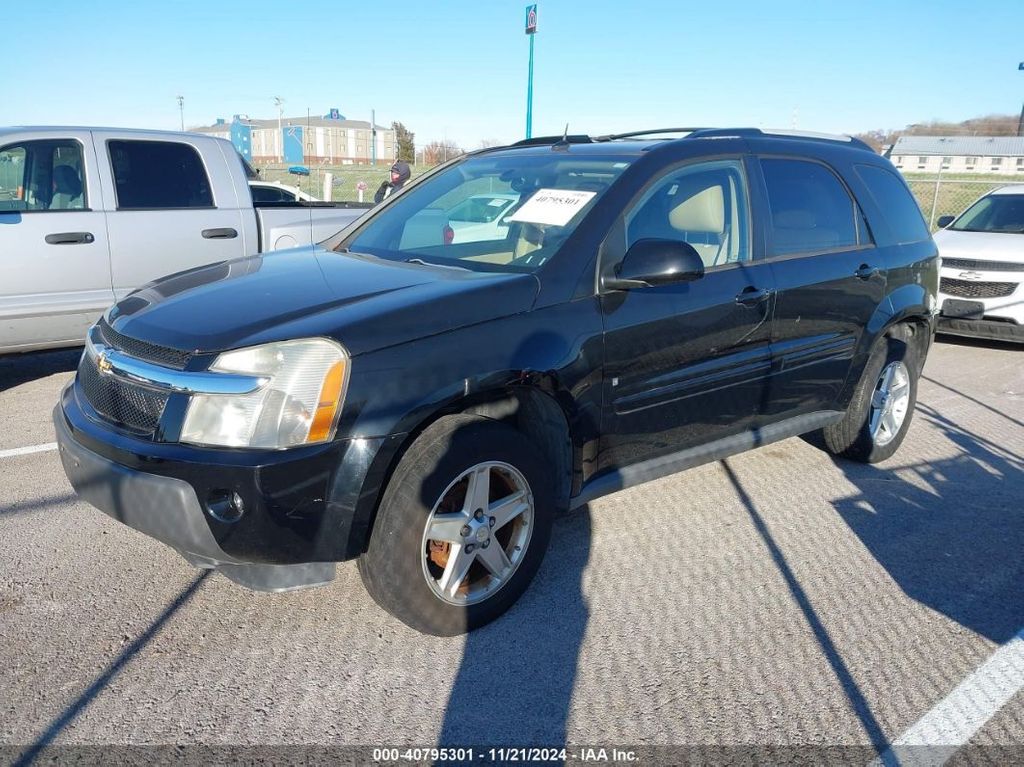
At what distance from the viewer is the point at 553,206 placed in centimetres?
373

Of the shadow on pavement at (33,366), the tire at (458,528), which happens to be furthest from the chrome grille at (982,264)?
the shadow on pavement at (33,366)

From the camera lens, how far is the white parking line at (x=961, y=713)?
8.60 ft

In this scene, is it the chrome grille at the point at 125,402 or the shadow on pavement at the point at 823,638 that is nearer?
the shadow on pavement at the point at 823,638

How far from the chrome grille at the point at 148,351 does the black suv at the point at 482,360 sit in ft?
0.04

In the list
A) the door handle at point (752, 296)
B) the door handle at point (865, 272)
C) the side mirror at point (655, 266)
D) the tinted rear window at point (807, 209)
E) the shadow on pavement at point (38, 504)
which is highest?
the tinted rear window at point (807, 209)

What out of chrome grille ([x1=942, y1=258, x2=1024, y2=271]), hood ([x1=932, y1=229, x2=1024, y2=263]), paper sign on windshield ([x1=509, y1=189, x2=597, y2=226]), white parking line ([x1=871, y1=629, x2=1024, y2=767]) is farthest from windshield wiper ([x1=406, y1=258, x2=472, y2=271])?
chrome grille ([x1=942, y1=258, x2=1024, y2=271])

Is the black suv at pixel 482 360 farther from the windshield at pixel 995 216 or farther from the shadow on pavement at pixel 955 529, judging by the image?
the windshield at pixel 995 216

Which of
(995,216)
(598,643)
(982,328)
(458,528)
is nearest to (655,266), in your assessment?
(458,528)

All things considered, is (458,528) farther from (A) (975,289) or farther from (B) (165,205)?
(A) (975,289)

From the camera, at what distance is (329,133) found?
1769 inches

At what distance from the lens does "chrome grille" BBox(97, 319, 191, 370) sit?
2848 millimetres

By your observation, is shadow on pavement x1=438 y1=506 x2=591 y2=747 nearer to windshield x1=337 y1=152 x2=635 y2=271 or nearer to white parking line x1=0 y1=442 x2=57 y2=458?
windshield x1=337 y1=152 x2=635 y2=271

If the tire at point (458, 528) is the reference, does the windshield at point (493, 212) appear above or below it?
above

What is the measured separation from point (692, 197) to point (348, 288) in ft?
5.68
